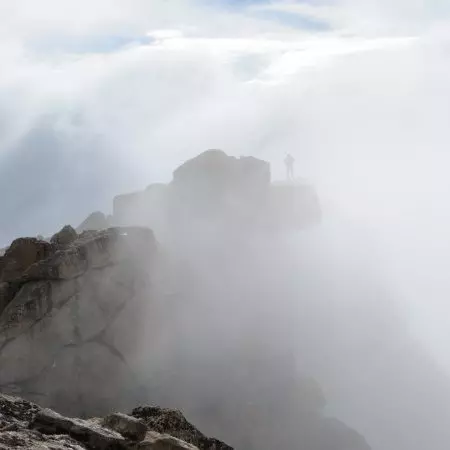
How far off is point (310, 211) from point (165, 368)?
51.1 m

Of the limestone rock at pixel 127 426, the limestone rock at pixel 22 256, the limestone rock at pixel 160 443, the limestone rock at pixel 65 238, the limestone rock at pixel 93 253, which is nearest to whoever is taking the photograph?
the limestone rock at pixel 160 443

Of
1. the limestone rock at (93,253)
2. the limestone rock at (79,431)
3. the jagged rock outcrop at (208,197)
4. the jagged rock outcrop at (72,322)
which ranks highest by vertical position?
the jagged rock outcrop at (208,197)

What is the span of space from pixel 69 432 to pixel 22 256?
30.4 metres

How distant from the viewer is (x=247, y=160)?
7450 centimetres

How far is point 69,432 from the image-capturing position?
1231 cm

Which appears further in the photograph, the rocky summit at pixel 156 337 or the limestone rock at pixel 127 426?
the rocky summit at pixel 156 337

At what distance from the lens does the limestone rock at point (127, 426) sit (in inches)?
516

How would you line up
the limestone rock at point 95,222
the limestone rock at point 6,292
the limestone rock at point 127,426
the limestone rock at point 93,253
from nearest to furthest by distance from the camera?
the limestone rock at point 127,426
the limestone rock at point 93,253
the limestone rock at point 6,292
the limestone rock at point 95,222

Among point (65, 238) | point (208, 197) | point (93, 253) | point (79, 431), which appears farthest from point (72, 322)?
point (208, 197)

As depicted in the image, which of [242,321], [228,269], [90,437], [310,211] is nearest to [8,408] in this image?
[90,437]

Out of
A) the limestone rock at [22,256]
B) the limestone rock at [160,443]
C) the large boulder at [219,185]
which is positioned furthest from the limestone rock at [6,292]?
the large boulder at [219,185]

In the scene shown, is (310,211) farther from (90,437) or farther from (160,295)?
(90,437)

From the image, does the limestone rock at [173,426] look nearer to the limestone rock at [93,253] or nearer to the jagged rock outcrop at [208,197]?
the limestone rock at [93,253]

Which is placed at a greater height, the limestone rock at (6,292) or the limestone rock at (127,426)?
the limestone rock at (6,292)
